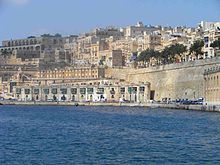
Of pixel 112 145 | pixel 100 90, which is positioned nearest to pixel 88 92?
pixel 100 90

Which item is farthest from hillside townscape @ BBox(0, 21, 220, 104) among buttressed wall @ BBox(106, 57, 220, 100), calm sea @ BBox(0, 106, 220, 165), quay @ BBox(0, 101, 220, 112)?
calm sea @ BBox(0, 106, 220, 165)

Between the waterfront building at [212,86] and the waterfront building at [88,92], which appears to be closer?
the waterfront building at [212,86]

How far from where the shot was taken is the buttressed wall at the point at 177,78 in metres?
60.8

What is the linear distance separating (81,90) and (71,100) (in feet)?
5.81

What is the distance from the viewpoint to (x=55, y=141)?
86.7 ft

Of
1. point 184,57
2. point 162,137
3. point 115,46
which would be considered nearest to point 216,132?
point 162,137

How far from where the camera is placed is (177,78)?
66.5 metres

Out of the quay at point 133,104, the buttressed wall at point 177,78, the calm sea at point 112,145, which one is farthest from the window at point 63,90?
the calm sea at point 112,145

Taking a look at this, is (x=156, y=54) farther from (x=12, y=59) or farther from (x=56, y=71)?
(x=12, y=59)

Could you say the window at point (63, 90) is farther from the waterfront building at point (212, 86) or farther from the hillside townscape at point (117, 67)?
the waterfront building at point (212, 86)

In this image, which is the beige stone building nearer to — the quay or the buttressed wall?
the quay

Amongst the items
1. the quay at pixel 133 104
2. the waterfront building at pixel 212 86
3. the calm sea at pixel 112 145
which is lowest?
the calm sea at pixel 112 145

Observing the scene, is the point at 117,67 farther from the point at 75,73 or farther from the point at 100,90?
the point at 100,90

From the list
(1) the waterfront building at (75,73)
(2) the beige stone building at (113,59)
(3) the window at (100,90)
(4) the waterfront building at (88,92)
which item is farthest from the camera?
(2) the beige stone building at (113,59)
